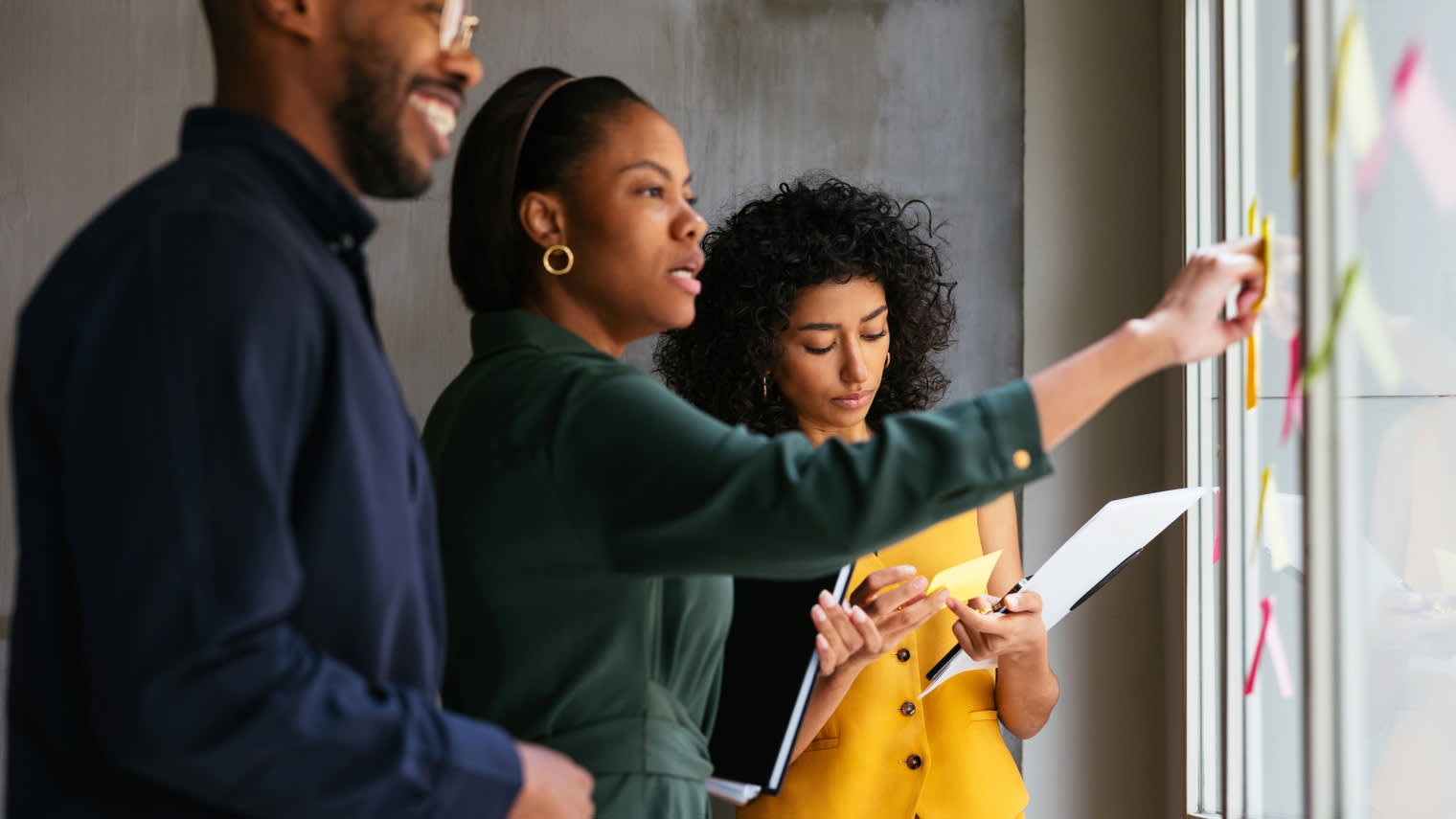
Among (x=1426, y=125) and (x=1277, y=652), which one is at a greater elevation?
(x=1426, y=125)

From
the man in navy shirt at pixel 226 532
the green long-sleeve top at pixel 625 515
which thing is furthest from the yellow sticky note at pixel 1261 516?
the man in navy shirt at pixel 226 532

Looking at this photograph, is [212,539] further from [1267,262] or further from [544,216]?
[1267,262]

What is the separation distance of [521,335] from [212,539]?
1.70 ft

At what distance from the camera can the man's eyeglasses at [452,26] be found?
0.90 m

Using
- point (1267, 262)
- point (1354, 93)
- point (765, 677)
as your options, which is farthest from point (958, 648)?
point (1354, 93)

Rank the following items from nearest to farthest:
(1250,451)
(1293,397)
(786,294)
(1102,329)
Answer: (1293,397)
(1250,451)
(786,294)
(1102,329)

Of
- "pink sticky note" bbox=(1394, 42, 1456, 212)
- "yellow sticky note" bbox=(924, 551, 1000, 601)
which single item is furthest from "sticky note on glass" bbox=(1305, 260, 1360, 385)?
"yellow sticky note" bbox=(924, 551, 1000, 601)

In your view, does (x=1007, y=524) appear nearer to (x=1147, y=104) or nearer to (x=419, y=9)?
(x=1147, y=104)

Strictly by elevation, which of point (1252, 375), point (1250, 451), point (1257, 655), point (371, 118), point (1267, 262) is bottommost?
point (1257, 655)

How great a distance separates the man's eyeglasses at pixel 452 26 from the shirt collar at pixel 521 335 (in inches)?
12.3

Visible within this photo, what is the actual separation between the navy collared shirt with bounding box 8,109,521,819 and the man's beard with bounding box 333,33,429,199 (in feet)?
0.30

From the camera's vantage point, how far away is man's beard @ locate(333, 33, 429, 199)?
34.2 inches

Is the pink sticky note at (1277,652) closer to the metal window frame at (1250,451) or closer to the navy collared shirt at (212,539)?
the metal window frame at (1250,451)

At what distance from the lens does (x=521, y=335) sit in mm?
1181
